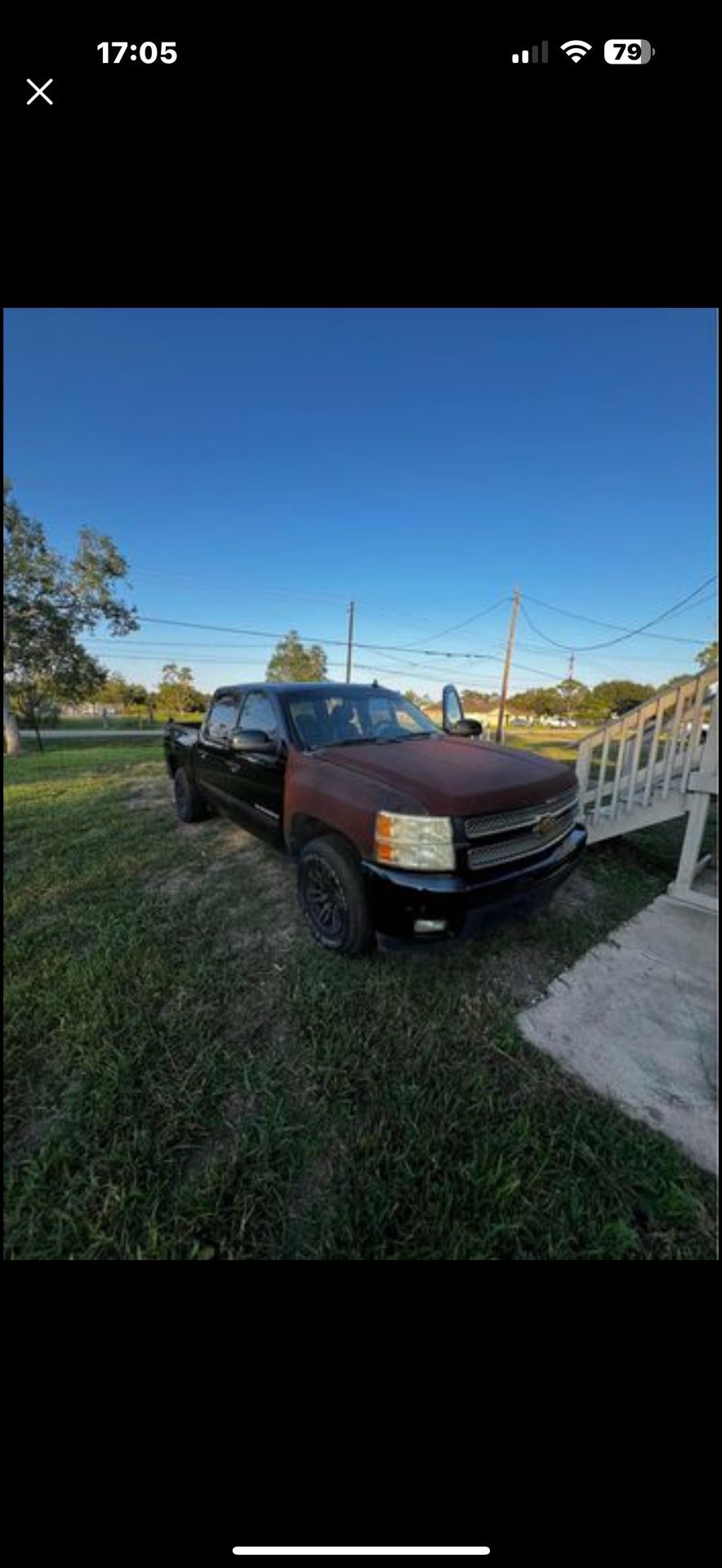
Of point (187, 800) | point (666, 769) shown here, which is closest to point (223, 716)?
point (187, 800)

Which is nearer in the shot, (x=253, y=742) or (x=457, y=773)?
(x=457, y=773)

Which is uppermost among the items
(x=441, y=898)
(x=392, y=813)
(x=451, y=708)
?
(x=451, y=708)

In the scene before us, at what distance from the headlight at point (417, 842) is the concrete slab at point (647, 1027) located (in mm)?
862

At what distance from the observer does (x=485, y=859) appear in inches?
105

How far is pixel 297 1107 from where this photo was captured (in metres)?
2.13

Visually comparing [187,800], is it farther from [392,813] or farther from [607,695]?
[607,695]

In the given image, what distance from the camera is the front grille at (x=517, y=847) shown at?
→ 2643 mm

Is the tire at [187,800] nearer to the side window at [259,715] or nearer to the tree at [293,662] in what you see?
the side window at [259,715]
